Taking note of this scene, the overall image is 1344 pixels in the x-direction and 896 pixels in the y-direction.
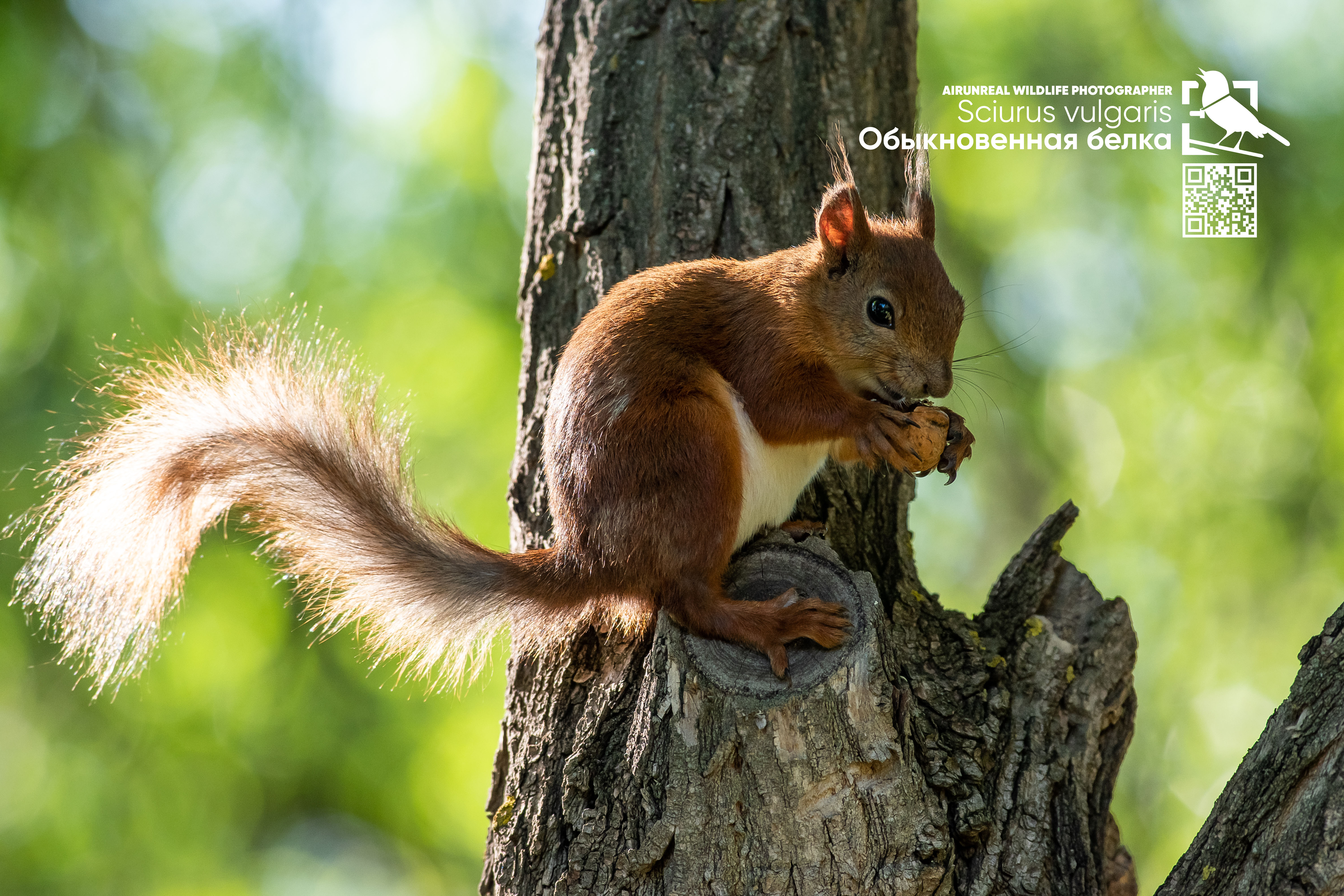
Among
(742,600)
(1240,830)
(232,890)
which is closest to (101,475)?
(742,600)

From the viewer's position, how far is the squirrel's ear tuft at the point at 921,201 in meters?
2.69

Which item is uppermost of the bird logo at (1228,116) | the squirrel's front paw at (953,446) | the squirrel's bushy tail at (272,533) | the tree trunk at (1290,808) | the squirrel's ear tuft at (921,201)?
the bird logo at (1228,116)

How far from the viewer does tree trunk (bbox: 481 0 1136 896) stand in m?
1.83

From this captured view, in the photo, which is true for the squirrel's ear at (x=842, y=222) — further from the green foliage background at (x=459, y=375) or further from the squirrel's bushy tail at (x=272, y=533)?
A: the green foliage background at (x=459, y=375)

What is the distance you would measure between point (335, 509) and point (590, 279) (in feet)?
2.91

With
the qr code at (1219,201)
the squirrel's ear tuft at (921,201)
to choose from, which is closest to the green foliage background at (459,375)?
the qr code at (1219,201)

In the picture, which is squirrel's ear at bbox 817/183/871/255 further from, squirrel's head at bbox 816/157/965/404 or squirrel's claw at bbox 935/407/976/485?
squirrel's claw at bbox 935/407/976/485

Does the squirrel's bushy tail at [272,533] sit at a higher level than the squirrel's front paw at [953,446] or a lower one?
lower

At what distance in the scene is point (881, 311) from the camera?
8.06 ft

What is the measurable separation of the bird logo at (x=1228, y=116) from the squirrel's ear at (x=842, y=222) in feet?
12.2

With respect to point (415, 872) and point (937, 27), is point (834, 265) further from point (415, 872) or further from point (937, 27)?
point (415, 872)

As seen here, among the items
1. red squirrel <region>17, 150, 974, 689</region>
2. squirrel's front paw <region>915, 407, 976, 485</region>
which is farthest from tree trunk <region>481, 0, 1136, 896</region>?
squirrel's front paw <region>915, 407, 976, 485</region>

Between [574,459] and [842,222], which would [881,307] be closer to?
[842,222]

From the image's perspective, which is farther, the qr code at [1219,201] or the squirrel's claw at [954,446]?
the qr code at [1219,201]
